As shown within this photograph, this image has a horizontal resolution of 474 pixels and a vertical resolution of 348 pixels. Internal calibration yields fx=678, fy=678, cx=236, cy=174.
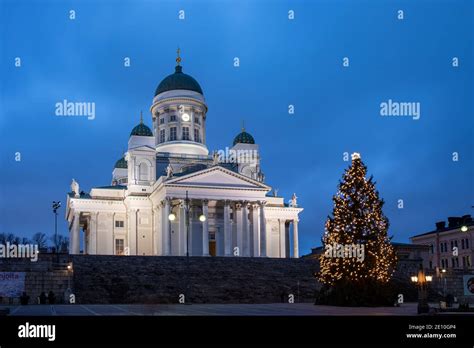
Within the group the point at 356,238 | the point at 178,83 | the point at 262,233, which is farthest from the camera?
the point at 178,83

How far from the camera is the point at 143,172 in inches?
3174

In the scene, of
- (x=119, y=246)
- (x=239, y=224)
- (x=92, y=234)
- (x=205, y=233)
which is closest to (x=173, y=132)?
(x=119, y=246)

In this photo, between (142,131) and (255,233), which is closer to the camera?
(255,233)

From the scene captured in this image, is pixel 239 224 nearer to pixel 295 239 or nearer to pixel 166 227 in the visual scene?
pixel 166 227

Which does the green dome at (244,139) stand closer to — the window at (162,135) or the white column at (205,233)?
the window at (162,135)

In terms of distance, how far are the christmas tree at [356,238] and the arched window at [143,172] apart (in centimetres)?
4368

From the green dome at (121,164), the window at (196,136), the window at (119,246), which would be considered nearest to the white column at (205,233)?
the window at (119,246)

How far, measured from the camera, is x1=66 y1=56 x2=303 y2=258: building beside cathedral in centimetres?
7344

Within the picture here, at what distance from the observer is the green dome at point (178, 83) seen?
88625 mm

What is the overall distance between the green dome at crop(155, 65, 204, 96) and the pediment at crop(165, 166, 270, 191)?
18.8 m

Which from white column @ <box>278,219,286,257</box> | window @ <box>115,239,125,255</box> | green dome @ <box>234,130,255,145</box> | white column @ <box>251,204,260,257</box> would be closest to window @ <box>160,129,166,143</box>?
green dome @ <box>234,130,255,145</box>

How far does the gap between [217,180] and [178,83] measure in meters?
19.9

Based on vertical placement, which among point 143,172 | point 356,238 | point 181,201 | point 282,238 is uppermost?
point 143,172

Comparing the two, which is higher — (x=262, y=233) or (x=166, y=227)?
(x=166, y=227)
